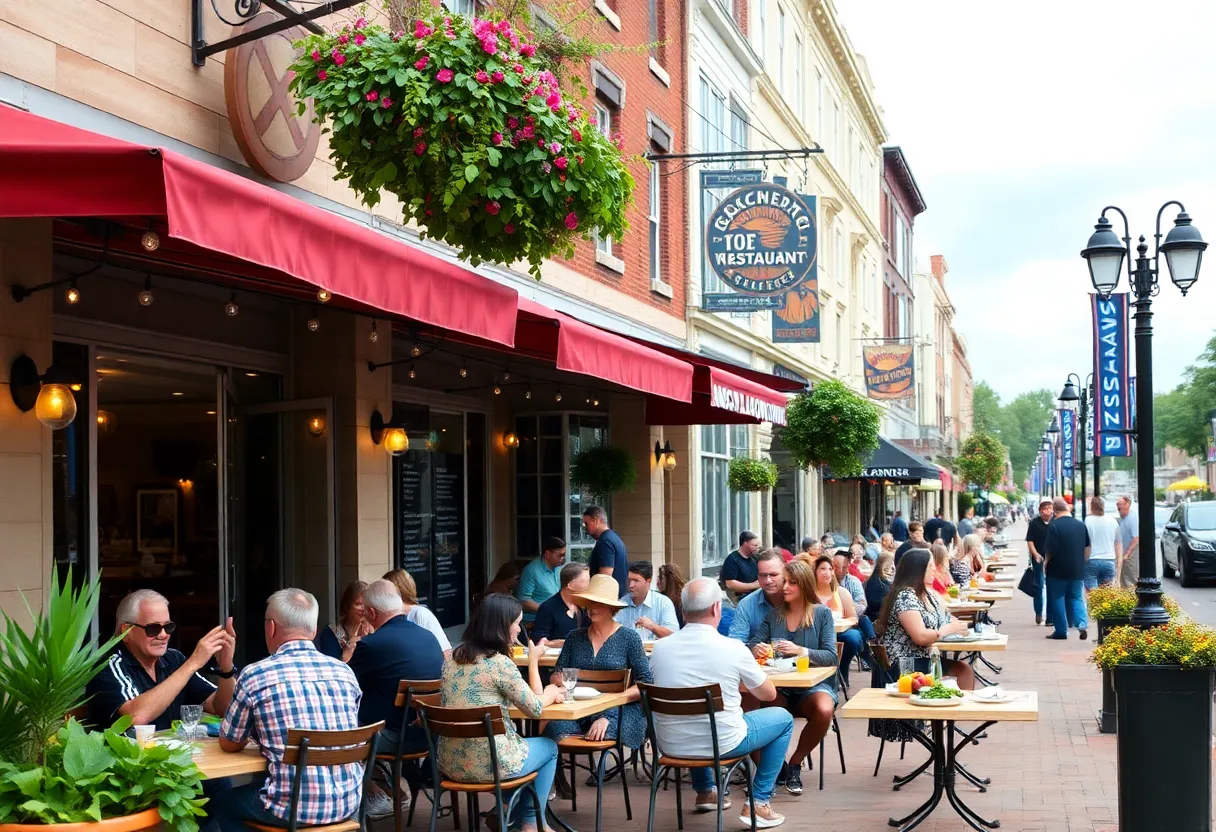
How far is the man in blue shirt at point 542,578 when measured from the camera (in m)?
13.1

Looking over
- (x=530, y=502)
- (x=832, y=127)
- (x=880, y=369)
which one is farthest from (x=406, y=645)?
(x=832, y=127)

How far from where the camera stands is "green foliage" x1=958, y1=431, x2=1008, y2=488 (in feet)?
166

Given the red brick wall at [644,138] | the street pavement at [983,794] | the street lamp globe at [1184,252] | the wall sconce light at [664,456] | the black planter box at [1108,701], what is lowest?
the street pavement at [983,794]

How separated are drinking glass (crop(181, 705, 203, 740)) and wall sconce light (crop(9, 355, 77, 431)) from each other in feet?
5.44

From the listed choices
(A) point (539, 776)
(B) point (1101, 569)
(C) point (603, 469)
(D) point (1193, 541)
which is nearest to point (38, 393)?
(A) point (539, 776)

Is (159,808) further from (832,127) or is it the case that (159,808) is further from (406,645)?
(832,127)

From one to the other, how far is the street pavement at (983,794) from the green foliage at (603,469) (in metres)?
4.81

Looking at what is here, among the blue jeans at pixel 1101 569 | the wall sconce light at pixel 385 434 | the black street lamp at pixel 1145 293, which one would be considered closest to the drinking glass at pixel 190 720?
the wall sconce light at pixel 385 434

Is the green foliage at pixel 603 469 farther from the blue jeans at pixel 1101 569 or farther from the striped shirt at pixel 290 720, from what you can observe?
the striped shirt at pixel 290 720

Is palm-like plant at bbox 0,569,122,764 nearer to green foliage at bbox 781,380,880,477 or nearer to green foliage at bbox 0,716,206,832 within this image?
green foliage at bbox 0,716,206,832

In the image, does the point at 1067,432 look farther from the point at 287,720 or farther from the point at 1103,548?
the point at 287,720

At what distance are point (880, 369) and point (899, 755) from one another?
2215 cm

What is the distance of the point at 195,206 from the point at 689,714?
4.00 metres

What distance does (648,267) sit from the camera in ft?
57.8
